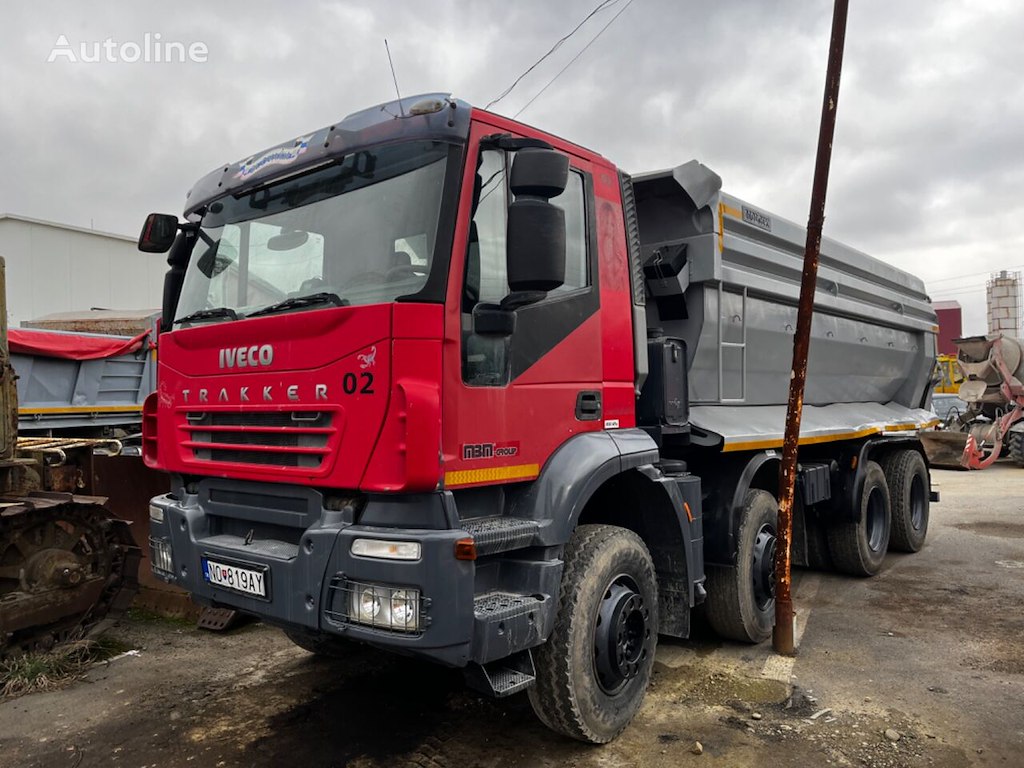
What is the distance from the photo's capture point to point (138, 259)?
2378 centimetres

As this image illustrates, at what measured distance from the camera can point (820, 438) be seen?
19.9 feet

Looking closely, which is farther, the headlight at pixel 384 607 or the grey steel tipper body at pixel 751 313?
the grey steel tipper body at pixel 751 313

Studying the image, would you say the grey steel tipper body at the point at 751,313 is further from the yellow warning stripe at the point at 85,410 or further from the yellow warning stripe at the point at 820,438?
the yellow warning stripe at the point at 85,410

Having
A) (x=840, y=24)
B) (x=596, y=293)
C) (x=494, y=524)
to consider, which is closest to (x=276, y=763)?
(x=494, y=524)

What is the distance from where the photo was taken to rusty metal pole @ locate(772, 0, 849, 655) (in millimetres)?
4918

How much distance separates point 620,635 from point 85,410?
9646mm

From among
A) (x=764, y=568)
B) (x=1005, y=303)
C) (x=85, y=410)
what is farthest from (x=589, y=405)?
(x=1005, y=303)

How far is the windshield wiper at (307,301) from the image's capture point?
321cm

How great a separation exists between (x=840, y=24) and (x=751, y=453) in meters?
2.74

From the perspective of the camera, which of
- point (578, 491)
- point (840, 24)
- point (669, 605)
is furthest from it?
point (840, 24)

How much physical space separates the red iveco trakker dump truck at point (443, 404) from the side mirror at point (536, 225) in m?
0.01

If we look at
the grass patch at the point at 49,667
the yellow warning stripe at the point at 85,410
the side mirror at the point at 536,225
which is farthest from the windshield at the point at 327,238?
the yellow warning stripe at the point at 85,410

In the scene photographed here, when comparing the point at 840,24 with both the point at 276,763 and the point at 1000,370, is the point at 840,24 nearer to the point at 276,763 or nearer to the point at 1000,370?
the point at 276,763

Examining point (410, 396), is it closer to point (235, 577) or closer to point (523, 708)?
point (235, 577)
